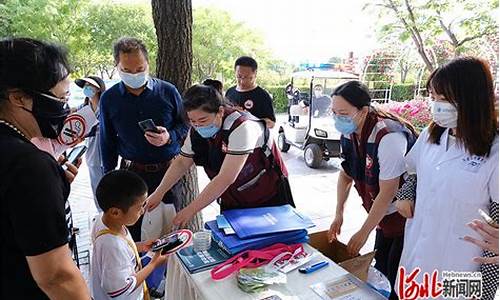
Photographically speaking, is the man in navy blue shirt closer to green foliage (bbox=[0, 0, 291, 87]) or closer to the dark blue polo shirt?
the dark blue polo shirt

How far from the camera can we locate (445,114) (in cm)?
129

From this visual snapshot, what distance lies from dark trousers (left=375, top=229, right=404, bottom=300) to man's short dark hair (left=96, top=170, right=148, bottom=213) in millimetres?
1161

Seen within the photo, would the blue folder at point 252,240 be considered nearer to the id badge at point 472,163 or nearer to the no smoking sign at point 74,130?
the id badge at point 472,163

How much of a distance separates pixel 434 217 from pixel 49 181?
3.94 ft

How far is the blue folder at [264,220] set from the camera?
1.47 m

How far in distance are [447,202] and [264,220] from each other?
2.26ft

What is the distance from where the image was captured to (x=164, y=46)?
2.55 m

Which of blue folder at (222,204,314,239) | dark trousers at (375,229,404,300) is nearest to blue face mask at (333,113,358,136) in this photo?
blue folder at (222,204,314,239)

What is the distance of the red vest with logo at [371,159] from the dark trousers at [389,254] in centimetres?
5

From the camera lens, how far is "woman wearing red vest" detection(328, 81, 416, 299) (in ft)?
5.01

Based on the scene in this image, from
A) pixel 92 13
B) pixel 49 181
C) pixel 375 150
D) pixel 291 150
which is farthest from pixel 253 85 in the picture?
pixel 92 13

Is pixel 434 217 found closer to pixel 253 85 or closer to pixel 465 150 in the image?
pixel 465 150

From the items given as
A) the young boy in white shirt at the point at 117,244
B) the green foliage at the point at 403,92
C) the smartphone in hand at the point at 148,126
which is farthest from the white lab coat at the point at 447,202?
the green foliage at the point at 403,92

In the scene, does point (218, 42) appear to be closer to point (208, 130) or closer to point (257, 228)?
point (208, 130)
